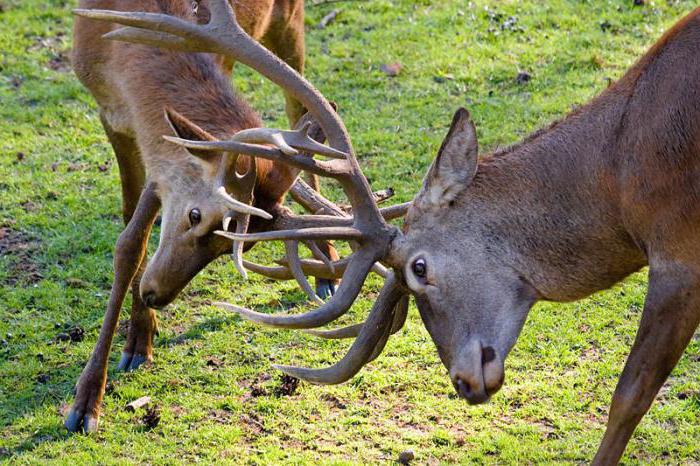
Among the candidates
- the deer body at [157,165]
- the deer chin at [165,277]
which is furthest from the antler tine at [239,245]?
the deer chin at [165,277]

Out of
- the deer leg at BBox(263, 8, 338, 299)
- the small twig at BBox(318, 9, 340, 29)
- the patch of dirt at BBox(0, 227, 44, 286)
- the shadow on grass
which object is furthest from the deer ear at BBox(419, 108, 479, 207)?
the small twig at BBox(318, 9, 340, 29)

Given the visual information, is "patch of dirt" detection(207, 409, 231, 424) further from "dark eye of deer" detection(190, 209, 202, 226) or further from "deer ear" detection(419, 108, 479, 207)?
"deer ear" detection(419, 108, 479, 207)

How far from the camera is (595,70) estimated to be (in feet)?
31.7

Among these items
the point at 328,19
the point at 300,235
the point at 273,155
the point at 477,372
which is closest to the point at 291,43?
the point at 328,19

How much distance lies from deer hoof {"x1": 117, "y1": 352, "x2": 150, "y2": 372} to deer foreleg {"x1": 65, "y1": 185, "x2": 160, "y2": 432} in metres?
0.36

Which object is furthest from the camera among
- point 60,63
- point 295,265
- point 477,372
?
point 60,63

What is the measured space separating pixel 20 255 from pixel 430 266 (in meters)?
3.58

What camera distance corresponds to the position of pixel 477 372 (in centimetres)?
489

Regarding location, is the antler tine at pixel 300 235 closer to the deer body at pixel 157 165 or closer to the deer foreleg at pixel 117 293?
the deer body at pixel 157 165

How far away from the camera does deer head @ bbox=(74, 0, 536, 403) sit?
16.2 ft

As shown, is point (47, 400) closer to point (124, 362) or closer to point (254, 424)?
point (124, 362)

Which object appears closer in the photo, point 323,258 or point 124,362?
point 323,258

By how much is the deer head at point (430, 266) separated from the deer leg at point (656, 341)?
20.7 inches

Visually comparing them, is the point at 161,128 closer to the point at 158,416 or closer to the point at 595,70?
the point at 158,416
